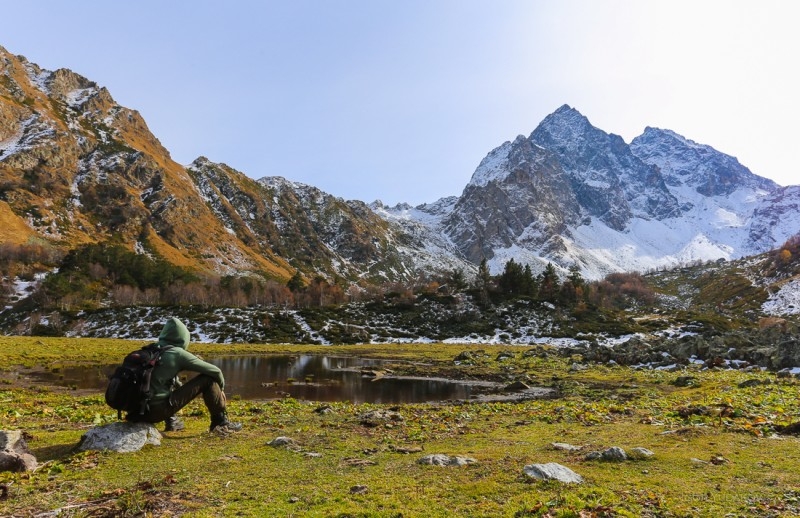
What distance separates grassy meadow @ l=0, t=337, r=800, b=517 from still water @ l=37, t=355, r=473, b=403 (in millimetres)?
11110

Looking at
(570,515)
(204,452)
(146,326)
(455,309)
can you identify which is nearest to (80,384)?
(204,452)

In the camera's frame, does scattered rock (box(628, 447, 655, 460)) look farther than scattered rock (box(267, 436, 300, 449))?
No

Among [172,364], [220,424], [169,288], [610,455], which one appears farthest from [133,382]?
[169,288]

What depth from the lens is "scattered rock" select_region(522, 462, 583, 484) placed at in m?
9.68

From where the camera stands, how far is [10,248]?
553 ft

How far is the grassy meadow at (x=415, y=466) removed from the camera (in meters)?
8.11

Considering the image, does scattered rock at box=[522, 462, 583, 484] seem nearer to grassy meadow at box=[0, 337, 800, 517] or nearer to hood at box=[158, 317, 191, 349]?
grassy meadow at box=[0, 337, 800, 517]

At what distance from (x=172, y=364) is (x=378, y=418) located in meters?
9.34

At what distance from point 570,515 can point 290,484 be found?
18.2ft

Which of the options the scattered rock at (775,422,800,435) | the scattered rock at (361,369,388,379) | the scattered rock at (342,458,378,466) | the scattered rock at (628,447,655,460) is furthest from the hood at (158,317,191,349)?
the scattered rock at (361,369,388,379)

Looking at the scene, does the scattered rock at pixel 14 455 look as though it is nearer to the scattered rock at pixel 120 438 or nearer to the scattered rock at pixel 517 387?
the scattered rock at pixel 120 438

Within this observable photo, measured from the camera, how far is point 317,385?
3844cm

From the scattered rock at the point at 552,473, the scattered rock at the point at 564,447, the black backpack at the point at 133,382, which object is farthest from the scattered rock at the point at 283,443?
the scattered rock at the point at 564,447

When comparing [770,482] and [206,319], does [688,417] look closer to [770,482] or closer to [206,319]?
[770,482]
